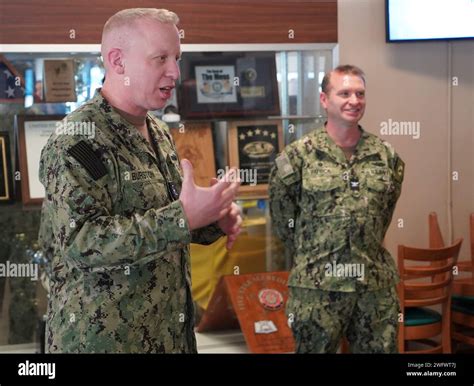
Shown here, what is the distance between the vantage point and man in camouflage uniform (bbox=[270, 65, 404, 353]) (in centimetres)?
225

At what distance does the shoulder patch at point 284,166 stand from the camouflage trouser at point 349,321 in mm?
384

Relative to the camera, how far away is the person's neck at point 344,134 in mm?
2361

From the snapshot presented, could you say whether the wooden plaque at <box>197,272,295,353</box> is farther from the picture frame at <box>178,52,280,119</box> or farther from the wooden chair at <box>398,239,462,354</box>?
the picture frame at <box>178,52,280,119</box>

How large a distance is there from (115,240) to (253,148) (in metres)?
1.81

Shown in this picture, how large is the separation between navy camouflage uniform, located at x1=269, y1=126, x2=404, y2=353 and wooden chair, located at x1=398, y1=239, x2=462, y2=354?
0.36 metres

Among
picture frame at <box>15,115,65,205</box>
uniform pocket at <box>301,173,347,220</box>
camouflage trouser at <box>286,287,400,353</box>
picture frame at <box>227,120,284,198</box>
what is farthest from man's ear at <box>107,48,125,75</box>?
picture frame at <box>227,120,284,198</box>

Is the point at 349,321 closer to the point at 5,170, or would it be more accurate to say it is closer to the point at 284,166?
the point at 284,166

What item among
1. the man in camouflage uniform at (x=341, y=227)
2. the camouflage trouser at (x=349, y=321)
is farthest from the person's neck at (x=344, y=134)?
the camouflage trouser at (x=349, y=321)

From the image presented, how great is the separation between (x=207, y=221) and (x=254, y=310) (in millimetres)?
1649

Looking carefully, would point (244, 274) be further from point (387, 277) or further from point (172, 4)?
point (172, 4)

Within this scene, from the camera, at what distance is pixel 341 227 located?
7.46 ft

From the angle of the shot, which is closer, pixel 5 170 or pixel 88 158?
pixel 88 158

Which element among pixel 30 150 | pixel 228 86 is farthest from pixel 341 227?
pixel 30 150

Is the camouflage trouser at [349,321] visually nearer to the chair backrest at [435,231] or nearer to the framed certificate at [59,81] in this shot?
the chair backrest at [435,231]
